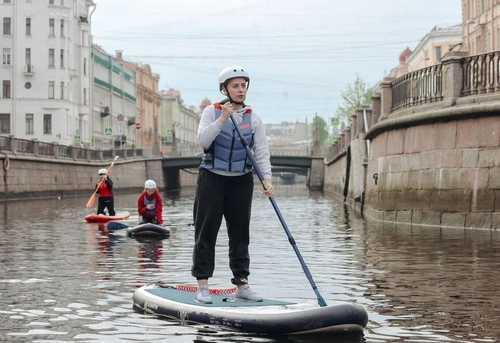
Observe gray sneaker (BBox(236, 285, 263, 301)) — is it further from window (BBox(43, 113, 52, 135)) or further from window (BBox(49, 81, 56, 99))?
window (BBox(49, 81, 56, 99))

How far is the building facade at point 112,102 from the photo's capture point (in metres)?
102

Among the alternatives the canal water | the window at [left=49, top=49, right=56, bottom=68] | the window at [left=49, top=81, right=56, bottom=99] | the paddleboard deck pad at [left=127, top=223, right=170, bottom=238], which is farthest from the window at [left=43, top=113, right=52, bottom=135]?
the paddleboard deck pad at [left=127, top=223, right=170, bottom=238]

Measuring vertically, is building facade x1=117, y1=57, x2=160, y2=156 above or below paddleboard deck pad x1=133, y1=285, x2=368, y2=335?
above

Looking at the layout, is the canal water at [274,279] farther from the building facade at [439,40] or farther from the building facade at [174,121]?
the building facade at [174,121]

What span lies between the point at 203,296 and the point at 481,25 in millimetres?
55964

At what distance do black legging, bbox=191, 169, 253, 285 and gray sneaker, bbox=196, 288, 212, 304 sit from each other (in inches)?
5.0

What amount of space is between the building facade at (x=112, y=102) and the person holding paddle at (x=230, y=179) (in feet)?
279

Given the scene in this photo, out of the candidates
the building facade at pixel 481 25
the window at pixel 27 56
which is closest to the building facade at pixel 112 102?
the window at pixel 27 56

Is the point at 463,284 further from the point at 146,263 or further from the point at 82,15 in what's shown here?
the point at 82,15

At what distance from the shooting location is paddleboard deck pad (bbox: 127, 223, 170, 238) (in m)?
19.7

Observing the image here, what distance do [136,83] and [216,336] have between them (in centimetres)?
12447

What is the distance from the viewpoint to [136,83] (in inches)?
5162

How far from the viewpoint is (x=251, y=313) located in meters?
8.09

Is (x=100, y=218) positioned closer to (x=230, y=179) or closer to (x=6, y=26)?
(x=230, y=179)
